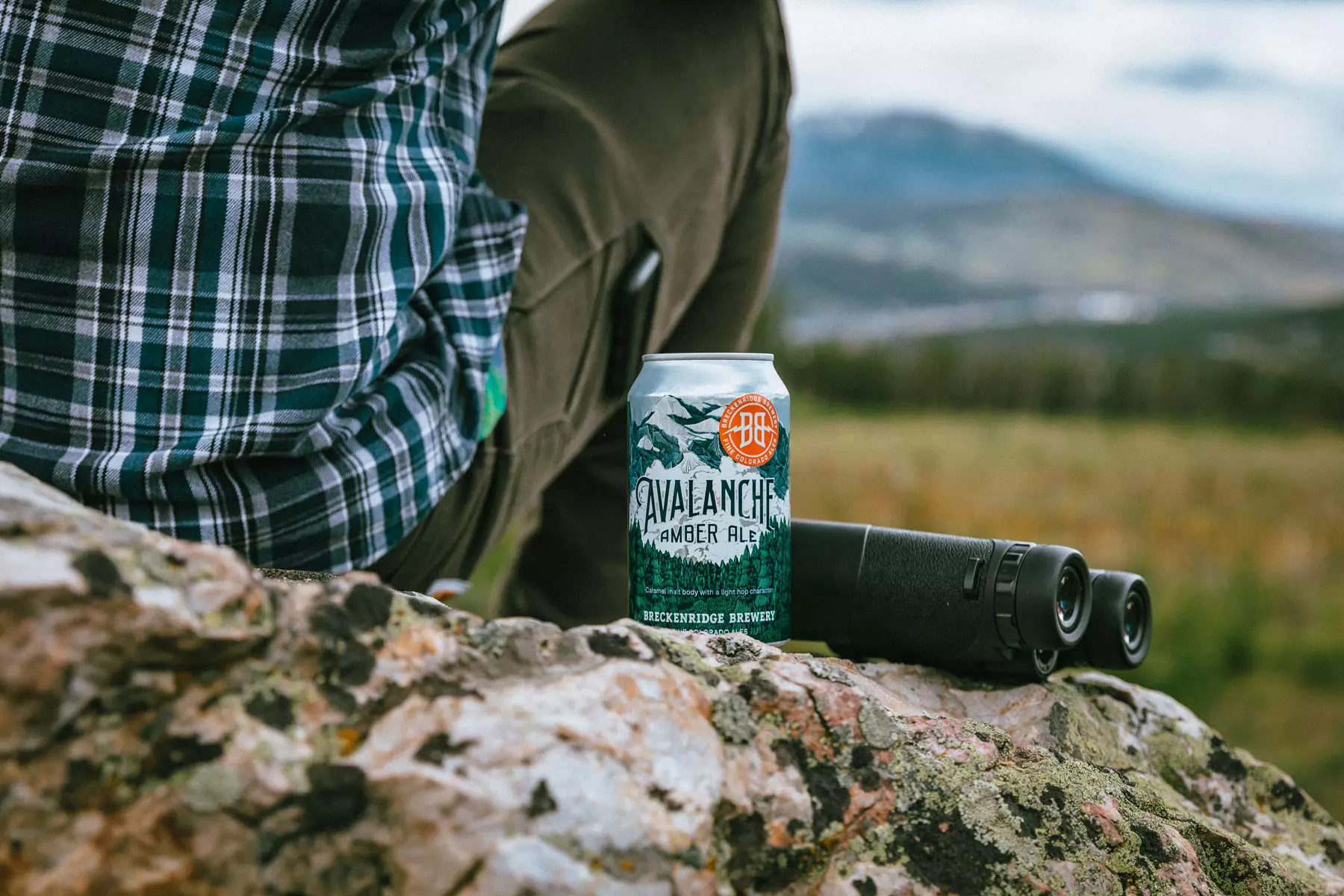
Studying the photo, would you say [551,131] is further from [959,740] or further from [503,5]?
[959,740]

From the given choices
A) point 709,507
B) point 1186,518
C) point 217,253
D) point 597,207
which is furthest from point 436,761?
point 1186,518

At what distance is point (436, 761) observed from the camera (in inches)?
29.2

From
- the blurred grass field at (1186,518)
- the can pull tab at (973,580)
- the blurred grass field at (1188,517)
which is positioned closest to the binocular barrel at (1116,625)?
the can pull tab at (973,580)

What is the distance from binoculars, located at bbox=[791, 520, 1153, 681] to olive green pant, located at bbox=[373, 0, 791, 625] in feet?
1.75

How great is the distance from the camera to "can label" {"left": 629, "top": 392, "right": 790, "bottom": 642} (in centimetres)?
121

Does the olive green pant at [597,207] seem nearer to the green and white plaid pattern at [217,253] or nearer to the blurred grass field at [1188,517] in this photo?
the green and white plaid pattern at [217,253]

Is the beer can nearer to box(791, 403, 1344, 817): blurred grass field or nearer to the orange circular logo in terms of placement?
the orange circular logo

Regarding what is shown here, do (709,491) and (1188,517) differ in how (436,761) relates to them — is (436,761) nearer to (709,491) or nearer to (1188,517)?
(709,491)

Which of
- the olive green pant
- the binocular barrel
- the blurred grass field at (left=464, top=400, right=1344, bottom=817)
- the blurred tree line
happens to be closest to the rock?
the binocular barrel

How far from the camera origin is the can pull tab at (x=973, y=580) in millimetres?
1343

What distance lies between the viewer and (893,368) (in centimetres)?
2397

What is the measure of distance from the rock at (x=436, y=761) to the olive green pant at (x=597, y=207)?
80 centimetres

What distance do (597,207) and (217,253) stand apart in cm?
70

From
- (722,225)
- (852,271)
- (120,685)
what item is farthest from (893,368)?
(852,271)
